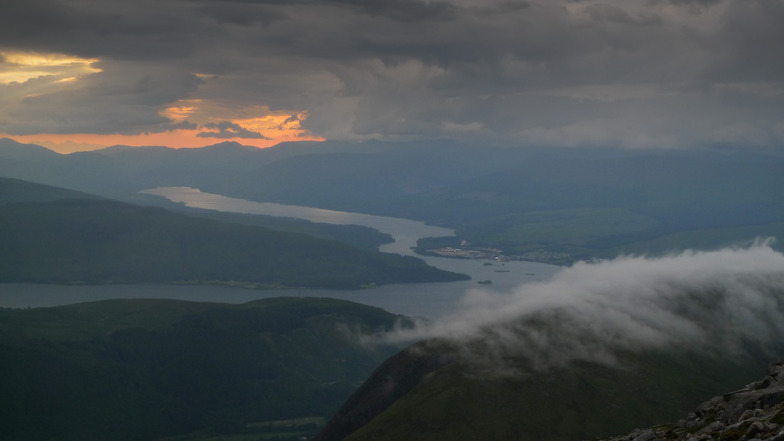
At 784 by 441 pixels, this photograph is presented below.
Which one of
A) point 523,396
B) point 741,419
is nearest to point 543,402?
point 523,396

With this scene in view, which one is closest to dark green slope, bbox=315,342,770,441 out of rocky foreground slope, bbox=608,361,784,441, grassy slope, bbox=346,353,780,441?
grassy slope, bbox=346,353,780,441

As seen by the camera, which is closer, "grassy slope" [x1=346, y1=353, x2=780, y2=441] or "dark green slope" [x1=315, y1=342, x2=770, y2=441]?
"grassy slope" [x1=346, y1=353, x2=780, y2=441]

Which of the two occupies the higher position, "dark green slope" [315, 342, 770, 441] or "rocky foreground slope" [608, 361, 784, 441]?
"rocky foreground slope" [608, 361, 784, 441]

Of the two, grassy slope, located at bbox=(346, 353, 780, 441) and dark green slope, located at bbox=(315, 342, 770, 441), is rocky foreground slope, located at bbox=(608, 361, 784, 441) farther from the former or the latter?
dark green slope, located at bbox=(315, 342, 770, 441)

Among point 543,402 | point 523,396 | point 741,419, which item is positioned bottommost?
point 543,402

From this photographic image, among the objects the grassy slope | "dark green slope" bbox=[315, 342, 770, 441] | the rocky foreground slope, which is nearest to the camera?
the rocky foreground slope

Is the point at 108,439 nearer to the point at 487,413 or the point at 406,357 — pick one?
the point at 406,357

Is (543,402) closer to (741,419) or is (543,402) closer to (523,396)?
(523,396)

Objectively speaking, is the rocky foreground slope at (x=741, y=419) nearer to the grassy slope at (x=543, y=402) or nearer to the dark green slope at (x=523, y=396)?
the grassy slope at (x=543, y=402)

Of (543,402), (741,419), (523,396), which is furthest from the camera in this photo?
(523,396)
